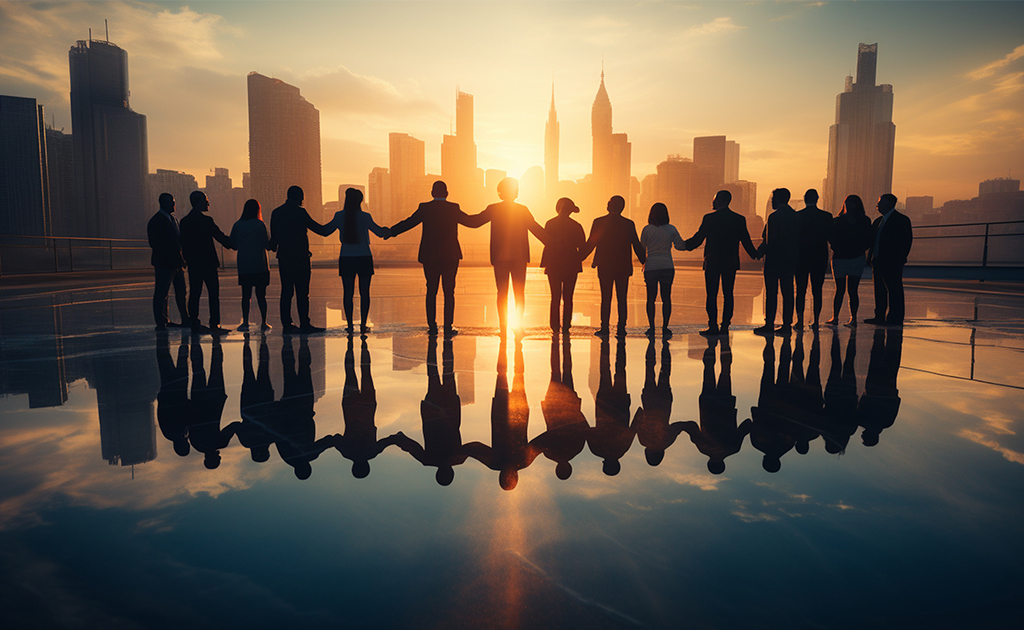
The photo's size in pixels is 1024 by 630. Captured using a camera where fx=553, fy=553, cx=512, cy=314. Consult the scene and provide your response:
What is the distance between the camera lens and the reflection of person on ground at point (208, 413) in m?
3.15

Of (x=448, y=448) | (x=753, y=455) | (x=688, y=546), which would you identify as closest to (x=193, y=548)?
(x=448, y=448)

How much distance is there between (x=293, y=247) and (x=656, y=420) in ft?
19.4

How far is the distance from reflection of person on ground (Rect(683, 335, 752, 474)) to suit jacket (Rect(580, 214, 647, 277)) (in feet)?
8.71

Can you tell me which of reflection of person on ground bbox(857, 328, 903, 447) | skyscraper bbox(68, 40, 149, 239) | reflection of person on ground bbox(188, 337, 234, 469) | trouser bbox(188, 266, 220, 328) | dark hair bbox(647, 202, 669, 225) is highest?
skyscraper bbox(68, 40, 149, 239)

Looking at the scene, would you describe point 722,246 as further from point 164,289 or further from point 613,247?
point 164,289

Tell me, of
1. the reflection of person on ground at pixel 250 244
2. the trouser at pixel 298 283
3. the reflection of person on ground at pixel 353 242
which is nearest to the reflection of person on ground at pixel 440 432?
the reflection of person on ground at pixel 353 242

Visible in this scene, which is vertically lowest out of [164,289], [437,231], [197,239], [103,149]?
[164,289]

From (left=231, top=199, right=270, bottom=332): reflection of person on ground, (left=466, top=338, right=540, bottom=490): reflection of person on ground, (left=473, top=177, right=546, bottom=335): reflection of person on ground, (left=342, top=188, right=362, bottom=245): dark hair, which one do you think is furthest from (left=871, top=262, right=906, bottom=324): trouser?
(left=231, top=199, right=270, bottom=332): reflection of person on ground

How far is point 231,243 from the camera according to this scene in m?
7.72

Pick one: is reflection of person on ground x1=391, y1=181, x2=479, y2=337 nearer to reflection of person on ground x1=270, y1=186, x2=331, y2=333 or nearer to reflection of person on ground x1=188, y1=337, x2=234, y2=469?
reflection of person on ground x1=270, y1=186, x2=331, y2=333

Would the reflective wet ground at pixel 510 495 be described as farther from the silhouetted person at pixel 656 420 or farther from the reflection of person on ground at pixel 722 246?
the reflection of person on ground at pixel 722 246

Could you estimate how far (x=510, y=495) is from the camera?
2.51 metres

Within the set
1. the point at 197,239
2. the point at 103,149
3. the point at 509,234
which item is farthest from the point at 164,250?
the point at 103,149

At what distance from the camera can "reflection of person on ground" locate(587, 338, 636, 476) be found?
3.03 meters
